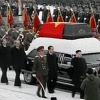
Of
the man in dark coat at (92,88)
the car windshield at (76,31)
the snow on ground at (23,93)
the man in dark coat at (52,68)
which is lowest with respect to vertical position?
the snow on ground at (23,93)

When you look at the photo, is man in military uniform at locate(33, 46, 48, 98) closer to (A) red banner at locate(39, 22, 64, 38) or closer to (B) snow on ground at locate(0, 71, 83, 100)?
(B) snow on ground at locate(0, 71, 83, 100)

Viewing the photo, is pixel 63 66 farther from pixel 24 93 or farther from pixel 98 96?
pixel 98 96

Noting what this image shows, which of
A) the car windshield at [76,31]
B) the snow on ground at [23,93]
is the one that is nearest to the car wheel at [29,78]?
the snow on ground at [23,93]

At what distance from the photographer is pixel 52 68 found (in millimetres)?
16953

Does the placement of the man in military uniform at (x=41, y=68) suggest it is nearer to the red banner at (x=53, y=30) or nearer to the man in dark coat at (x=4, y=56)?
the man in dark coat at (x=4, y=56)

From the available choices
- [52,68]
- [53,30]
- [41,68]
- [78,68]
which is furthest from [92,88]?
[53,30]

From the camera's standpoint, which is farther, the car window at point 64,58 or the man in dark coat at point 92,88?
the car window at point 64,58

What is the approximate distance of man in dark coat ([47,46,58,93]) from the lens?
16797 mm

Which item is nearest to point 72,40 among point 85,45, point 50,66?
point 85,45

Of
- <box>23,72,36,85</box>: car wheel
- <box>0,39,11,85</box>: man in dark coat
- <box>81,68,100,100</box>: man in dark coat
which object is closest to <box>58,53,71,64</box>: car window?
<box>23,72,36,85</box>: car wheel

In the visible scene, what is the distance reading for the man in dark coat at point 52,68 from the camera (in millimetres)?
16797

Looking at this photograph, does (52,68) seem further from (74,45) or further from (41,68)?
(74,45)

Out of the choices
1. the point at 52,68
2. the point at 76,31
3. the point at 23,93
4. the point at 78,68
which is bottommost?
the point at 23,93

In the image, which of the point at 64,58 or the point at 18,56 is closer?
the point at 64,58
